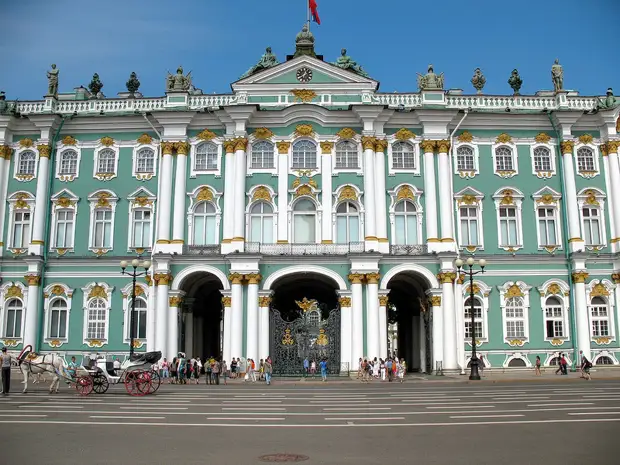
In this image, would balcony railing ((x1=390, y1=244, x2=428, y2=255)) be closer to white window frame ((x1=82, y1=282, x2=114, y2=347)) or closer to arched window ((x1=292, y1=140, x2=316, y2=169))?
arched window ((x1=292, y1=140, x2=316, y2=169))

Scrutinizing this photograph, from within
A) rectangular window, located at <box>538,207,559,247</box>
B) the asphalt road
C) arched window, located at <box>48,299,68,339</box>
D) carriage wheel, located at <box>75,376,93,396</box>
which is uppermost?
rectangular window, located at <box>538,207,559,247</box>

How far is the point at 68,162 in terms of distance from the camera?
4581 cm

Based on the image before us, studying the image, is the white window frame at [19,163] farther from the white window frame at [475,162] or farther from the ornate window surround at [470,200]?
the ornate window surround at [470,200]

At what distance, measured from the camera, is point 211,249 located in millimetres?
42719

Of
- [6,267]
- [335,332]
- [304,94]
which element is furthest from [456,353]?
[6,267]

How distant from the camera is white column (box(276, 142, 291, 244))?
42.9 metres

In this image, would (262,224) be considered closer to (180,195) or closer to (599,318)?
(180,195)

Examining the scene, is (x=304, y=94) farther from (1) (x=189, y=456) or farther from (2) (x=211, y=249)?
(1) (x=189, y=456)

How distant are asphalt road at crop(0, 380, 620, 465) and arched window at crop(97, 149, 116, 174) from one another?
78.3 ft

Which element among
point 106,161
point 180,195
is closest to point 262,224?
point 180,195

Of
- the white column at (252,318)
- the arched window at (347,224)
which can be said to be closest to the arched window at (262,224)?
the white column at (252,318)

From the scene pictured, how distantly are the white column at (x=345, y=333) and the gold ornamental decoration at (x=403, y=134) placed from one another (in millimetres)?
11213

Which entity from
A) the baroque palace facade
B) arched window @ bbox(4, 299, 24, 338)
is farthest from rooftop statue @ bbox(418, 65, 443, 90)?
arched window @ bbox(4, 299, 24, 338)

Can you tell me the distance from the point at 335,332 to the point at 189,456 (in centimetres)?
3017
